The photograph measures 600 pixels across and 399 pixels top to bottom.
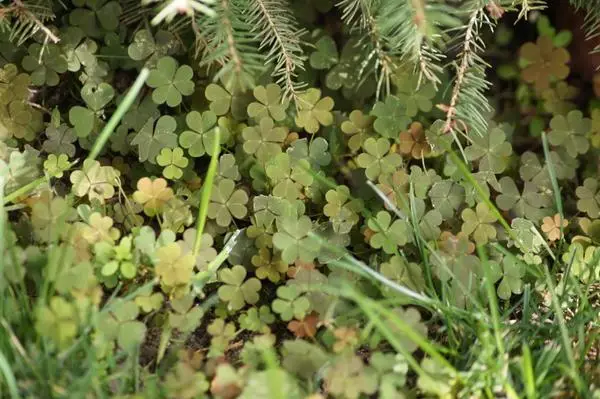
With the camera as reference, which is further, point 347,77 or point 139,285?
point 347,77

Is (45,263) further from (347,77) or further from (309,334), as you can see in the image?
(347,77)

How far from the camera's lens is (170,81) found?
5.47 feet

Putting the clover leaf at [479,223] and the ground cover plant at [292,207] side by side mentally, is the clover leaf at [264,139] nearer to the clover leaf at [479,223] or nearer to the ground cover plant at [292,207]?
the ground cover plant at [292,207]

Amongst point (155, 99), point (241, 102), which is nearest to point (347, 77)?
point (241, 102)

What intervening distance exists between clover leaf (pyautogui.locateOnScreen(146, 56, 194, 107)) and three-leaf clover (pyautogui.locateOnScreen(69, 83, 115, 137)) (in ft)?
0.38

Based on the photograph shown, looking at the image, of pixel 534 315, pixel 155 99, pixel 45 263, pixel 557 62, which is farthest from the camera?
pixel 557 62

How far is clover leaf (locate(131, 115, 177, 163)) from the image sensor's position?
5.36 ft

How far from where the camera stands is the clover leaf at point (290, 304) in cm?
135

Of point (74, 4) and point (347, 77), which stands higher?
point (74, 4)

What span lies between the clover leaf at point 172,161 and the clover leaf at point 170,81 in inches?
4.9

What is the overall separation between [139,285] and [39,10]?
0.68 meters

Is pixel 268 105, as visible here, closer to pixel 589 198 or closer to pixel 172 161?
pixel 172 161

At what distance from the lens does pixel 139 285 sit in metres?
1.42

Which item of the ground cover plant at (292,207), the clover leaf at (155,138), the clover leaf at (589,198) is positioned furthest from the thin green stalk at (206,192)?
the clover leaf at (589,198)
